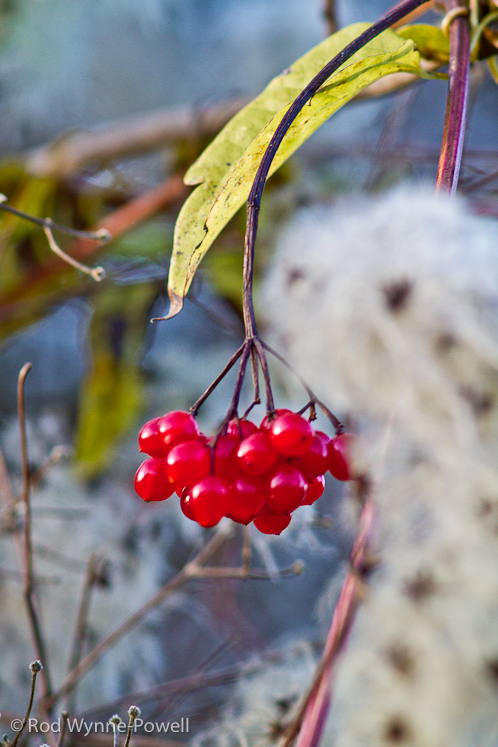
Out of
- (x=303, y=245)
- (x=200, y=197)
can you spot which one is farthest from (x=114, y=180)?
(x=200, y=197)

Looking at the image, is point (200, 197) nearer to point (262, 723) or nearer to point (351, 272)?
point (351, 272)

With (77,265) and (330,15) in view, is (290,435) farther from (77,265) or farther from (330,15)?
(330,15)

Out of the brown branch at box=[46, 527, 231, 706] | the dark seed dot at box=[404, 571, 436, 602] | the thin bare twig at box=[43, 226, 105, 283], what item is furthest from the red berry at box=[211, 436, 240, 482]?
the dark seed dot at box=[404, 571, 436, 602]

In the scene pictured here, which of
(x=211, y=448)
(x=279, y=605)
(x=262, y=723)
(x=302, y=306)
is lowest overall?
(x=279, y=605)

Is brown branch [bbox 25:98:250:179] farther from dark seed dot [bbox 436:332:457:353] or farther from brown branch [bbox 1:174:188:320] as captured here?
dark seed dot [bbox 436:332:457:353]

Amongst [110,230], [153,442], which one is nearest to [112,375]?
[110,230]

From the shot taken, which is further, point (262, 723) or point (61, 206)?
point (61, 206)
